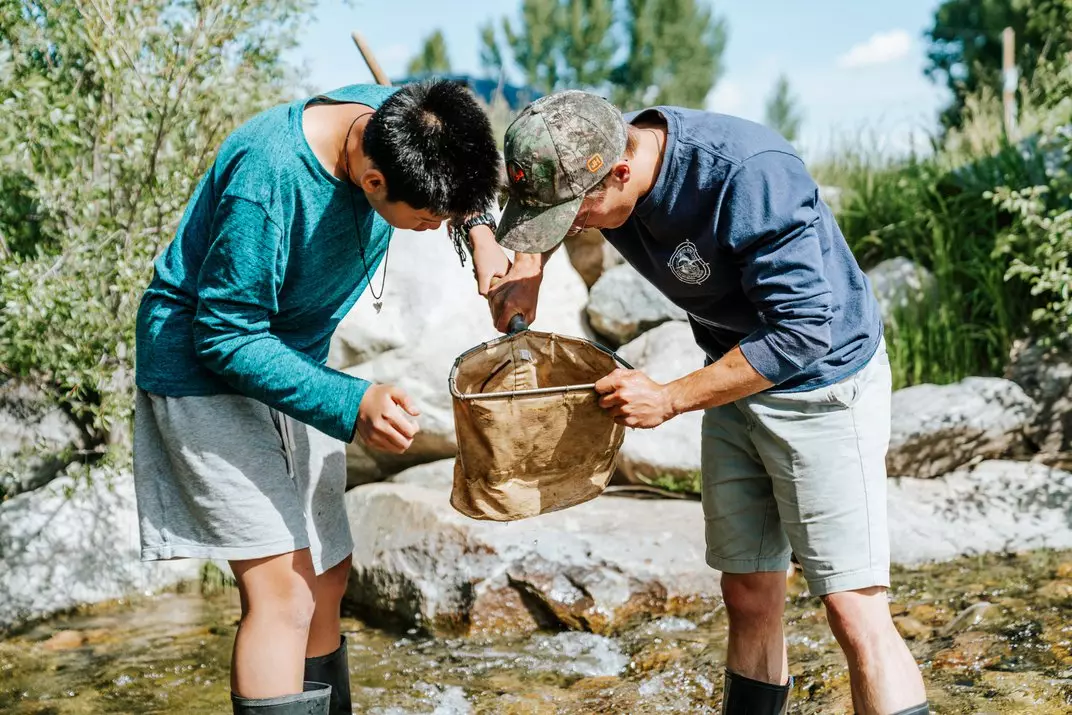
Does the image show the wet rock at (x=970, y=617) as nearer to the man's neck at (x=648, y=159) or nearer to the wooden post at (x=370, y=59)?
the man's neck at (x=648, y=159)

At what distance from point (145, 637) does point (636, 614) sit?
1.95 m

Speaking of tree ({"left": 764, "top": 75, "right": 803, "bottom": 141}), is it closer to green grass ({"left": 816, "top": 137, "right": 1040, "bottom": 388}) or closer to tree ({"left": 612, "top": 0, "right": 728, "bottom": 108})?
tree ({"left": 612, "top": 0, "right": 728, "bottom": 108})

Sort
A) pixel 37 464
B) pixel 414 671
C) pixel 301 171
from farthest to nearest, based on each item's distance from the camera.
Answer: pixel 37 464 < pixel 414 671 < pixel 301 171

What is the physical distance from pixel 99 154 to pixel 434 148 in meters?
2.78

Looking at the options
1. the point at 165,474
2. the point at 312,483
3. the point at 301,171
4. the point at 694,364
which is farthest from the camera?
the point at 694,364

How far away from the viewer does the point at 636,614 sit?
4.05 meters

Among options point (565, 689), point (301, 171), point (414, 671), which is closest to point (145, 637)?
point (414, 671)

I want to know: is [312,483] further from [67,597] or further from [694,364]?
[694,364]

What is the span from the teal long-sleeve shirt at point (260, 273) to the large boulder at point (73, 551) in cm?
217

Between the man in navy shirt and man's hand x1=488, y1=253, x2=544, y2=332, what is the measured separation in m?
0.33

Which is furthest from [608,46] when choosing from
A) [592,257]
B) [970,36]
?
[592,257]

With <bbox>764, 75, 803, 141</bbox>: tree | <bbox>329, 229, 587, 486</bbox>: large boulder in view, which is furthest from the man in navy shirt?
<bbox>764, 75, 803, 141</bbox>: tree

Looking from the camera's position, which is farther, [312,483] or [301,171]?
[312,483]

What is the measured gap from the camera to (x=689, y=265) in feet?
7.72
